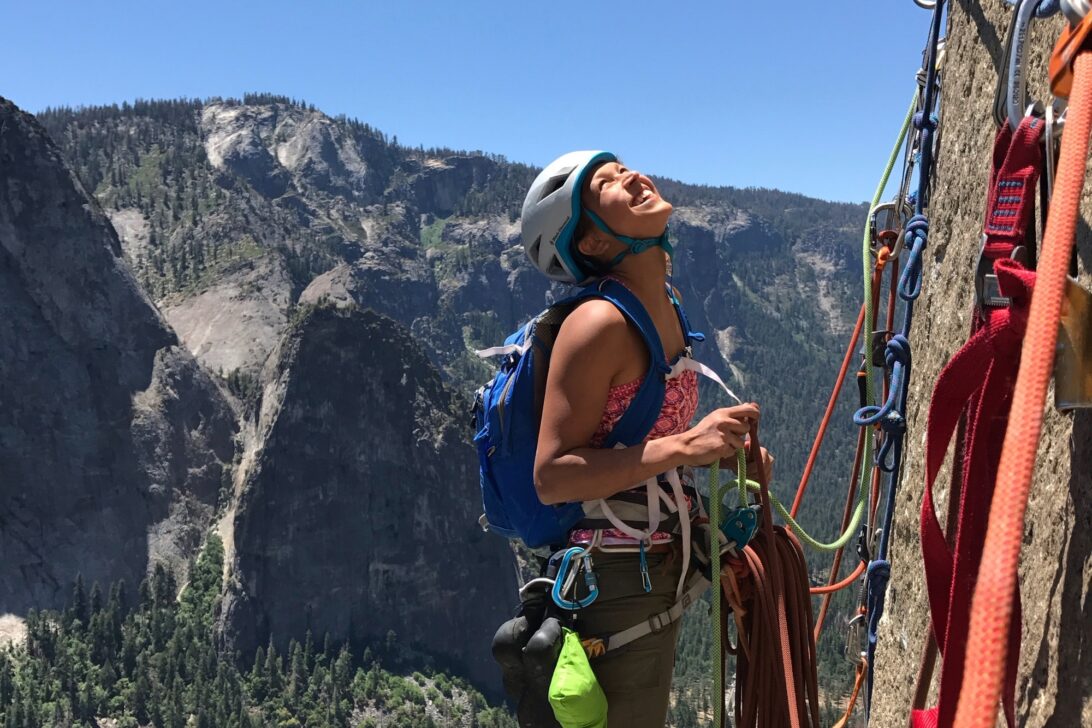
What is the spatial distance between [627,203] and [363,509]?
13159cm

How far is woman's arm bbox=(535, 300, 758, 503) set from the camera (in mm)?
3691

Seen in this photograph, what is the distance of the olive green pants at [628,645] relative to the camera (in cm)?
401

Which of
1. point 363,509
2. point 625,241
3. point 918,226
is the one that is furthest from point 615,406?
point 363,509

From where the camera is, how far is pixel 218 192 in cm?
19775

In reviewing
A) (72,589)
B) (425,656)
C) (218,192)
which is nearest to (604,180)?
(72,589)

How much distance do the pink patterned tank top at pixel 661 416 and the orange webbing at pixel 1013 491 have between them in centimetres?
221

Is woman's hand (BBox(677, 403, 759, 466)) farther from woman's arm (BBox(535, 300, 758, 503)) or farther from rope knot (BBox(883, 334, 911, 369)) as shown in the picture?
rope knot (BBox(883, 334, 911, 369))

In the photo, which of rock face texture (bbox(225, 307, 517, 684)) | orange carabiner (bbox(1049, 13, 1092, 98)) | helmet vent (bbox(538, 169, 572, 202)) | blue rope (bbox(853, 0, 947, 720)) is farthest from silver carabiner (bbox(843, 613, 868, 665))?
rock face texture (bbox(225, 307, 517, 684))

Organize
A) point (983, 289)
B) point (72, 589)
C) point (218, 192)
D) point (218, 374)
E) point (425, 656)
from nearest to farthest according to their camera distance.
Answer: point (983, 289)
point (72, 589)
point (425, 656)
point (218, 374)
point (218, 192)

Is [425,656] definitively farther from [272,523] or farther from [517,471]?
[517,471]

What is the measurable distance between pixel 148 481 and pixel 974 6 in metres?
127

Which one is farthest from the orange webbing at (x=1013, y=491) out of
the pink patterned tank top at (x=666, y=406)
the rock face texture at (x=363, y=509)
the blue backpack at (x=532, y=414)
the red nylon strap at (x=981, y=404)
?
the rock face texture at (x=363, y=509)

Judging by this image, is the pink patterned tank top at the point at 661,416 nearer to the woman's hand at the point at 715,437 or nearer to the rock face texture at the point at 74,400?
the woman's hand at the point at 715,437

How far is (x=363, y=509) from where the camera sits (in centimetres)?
13162
